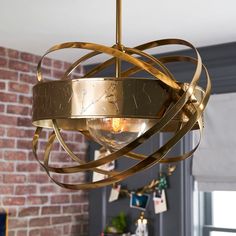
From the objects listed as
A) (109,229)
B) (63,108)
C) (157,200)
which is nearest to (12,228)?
(109,229)

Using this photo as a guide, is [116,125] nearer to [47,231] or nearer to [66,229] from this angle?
[47,231]

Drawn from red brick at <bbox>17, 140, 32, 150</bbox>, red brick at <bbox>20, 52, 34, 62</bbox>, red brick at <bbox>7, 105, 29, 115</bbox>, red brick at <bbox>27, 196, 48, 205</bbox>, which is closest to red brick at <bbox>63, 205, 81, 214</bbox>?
red brick at <bbox>27, 196, 48, 205</bbox>

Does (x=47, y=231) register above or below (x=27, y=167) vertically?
below

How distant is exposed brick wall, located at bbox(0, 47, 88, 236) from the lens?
144 inches

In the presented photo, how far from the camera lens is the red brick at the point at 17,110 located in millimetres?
3717

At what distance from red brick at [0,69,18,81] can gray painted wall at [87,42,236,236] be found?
2.62ft

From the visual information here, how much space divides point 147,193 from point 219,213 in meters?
0.56

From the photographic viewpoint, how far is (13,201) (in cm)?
368

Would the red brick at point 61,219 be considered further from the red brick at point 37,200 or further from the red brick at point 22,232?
the red brick at point 22,232

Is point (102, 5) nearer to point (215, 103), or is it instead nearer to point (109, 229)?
point (215, 103)

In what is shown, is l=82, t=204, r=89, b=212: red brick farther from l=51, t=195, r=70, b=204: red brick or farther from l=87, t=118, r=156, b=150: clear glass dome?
l=87, t=118, r=156, b=150: clear glass dome

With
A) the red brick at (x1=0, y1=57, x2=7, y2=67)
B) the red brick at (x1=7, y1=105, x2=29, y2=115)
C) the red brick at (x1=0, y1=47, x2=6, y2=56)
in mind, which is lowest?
the red brick at (x1=7, y1=105, x2=29, y2=115)

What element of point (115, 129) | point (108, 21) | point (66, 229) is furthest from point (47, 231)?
point (115, 129)

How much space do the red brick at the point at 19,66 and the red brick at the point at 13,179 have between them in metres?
0.78
